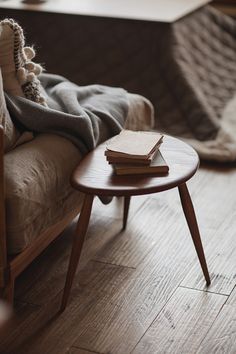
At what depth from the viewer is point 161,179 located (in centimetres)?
208

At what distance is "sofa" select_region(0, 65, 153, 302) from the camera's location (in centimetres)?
197

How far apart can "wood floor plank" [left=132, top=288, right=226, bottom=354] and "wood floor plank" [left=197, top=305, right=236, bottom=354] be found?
0.7 inches

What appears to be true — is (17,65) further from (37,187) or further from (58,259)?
(58,259)

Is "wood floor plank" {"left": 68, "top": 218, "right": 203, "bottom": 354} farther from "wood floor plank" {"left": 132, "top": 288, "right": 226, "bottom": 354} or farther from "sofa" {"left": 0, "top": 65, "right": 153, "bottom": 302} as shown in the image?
"sofa" {"left": 0, "top": 65, "right": 153, "bottom": 302}

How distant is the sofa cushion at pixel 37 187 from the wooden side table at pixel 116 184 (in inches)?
2.9

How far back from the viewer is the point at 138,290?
226 centimetres

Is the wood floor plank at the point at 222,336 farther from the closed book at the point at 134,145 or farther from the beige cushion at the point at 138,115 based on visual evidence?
the beige cushion at the point at 138,115

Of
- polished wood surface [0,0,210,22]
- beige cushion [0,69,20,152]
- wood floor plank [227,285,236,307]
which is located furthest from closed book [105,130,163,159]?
polished wood surface [0,0,210,22]

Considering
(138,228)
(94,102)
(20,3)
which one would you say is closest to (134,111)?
(94,102)

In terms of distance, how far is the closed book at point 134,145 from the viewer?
6.91 feet

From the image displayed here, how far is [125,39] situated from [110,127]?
1.38 m

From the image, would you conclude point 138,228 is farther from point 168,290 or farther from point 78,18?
point 78,18

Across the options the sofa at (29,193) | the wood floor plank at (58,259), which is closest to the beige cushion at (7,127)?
the sofa at (29,193)

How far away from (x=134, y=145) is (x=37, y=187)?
336 mm
